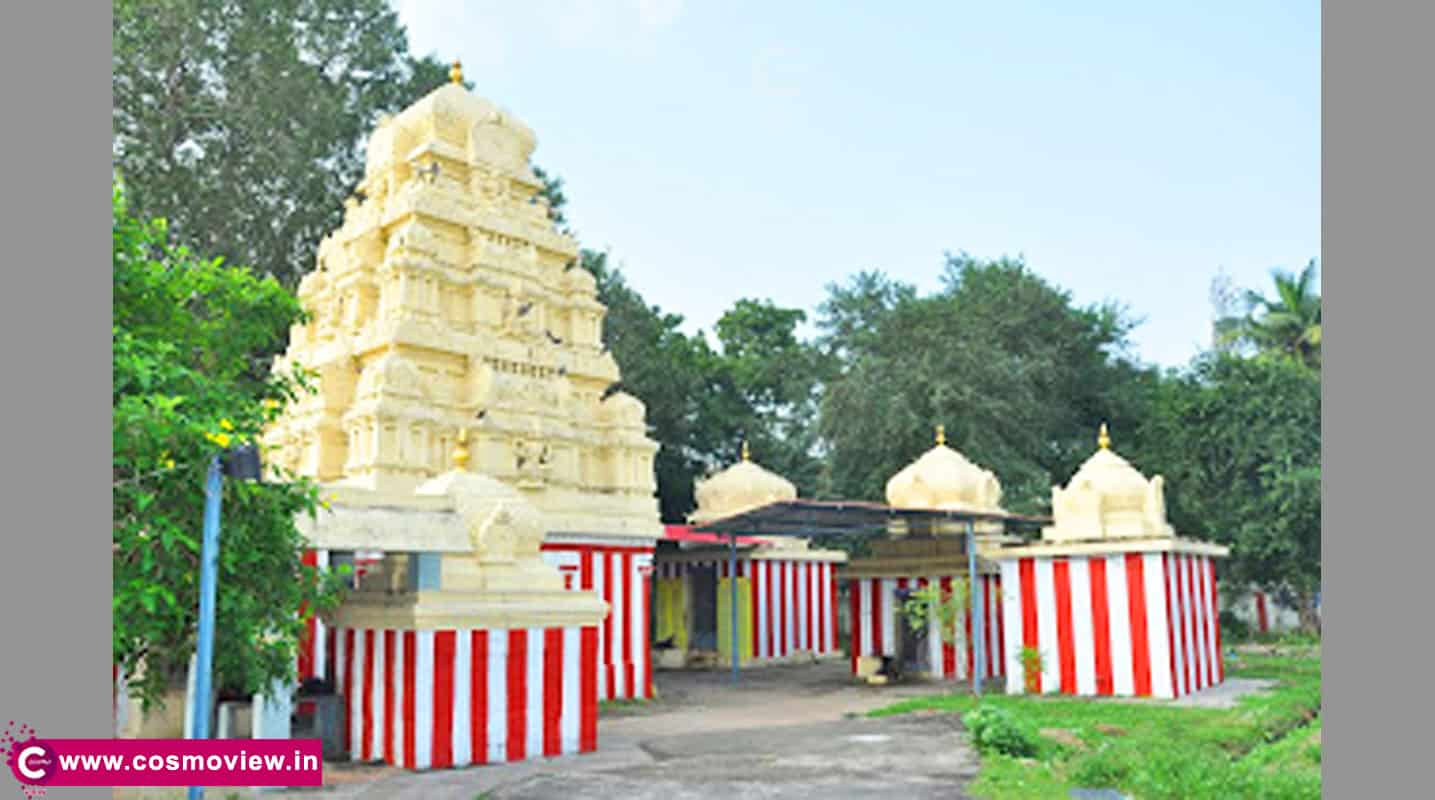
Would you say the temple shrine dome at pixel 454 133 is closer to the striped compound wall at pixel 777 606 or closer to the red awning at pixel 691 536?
the red awning at pixel 691 536

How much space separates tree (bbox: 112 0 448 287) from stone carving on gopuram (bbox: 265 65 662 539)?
7362 mm

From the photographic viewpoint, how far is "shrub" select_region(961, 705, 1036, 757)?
40.8ft

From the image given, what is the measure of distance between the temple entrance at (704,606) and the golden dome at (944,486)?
684cm

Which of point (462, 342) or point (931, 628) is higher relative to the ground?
point (462, 342)

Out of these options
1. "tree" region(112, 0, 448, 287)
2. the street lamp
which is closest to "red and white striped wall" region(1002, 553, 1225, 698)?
the street lamp

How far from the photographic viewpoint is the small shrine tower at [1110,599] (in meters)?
18.5

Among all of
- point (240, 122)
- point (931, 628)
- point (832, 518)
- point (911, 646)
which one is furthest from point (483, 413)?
point (240, 122)

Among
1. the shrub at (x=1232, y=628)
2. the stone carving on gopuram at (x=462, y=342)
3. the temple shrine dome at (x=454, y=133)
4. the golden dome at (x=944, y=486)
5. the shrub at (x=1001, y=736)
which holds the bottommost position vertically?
the shrub at (x=1232, y=628)

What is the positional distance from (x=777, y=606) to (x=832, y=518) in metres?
9.37

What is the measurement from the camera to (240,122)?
3052 centimetres

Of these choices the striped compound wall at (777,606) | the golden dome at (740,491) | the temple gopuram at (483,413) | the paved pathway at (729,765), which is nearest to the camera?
the paved pathway at (729,765)

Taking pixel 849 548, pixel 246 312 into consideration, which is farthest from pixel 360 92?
pixel 246 312

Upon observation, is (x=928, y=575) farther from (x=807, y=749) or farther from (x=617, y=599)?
(x=807, y=749)

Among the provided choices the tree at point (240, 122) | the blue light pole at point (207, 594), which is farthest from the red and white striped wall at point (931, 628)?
the tree at point (240, 122)
